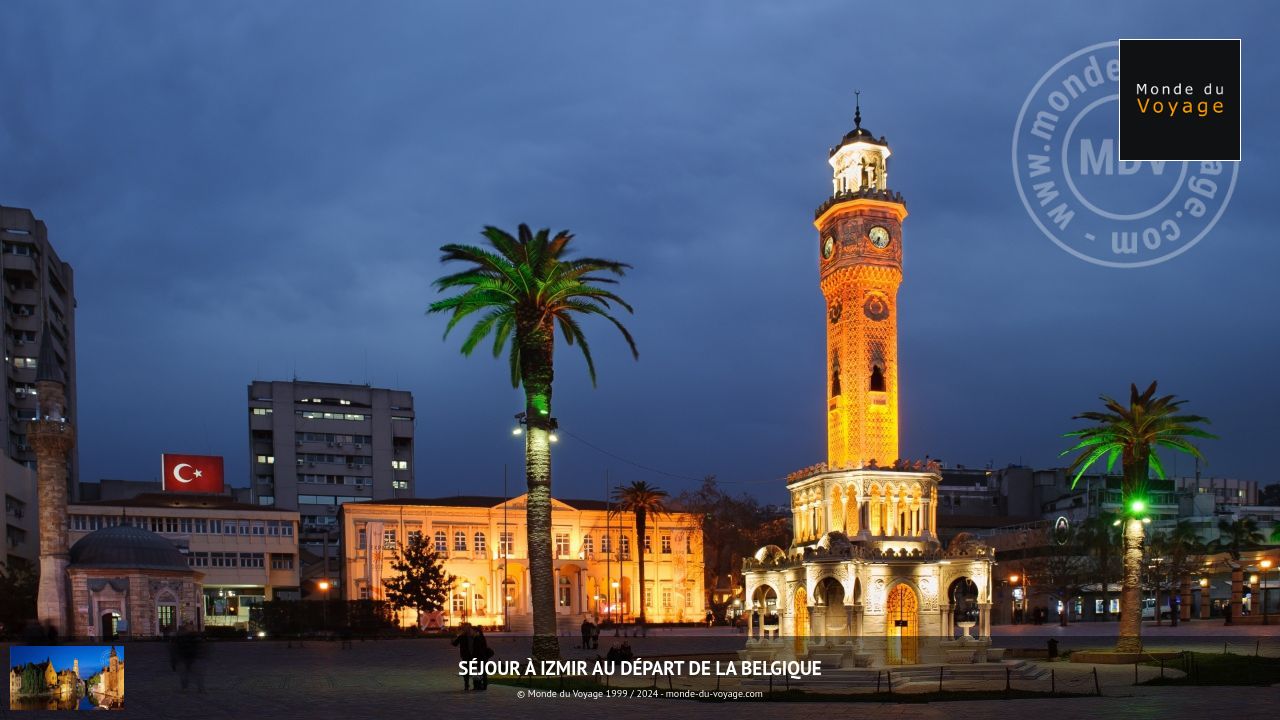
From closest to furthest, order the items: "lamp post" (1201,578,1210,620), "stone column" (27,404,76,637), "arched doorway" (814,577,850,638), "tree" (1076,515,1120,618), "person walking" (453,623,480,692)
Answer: "person walking" (453,623,480,692), "arched doorway" (814,577,850,638), "stone column" (27,404,76,637), "lamp post" (1201,578,1210,620), "tree" (1076,515,1120,618)

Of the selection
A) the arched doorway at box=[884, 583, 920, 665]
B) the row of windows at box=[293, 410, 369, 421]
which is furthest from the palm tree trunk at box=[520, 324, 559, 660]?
the row of windows at box=[293, 410, 369, 421]

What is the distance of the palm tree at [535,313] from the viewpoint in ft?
112

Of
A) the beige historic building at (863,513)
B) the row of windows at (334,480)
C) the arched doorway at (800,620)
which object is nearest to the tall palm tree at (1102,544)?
the beige historic building at (863,513)

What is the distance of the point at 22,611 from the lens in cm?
6856

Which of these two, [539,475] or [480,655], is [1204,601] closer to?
[539,475]

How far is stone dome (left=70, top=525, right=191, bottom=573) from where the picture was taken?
7244 cm

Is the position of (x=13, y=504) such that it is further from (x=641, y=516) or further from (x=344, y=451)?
(x=344, y=451)

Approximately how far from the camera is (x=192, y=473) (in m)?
111

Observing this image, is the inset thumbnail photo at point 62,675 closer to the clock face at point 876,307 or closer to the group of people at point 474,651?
the group of people at point 474,651

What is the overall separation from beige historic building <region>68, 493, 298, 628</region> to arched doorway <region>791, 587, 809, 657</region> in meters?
63.5

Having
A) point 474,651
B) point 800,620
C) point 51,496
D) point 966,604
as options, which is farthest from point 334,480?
point 474,651

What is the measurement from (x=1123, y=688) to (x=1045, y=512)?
344ft

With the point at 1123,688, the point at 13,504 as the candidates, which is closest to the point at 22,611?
the point at 13,504

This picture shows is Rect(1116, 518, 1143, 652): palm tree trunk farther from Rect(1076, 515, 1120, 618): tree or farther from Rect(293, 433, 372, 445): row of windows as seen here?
Rect(293, 433, 372, 445): row of windows
